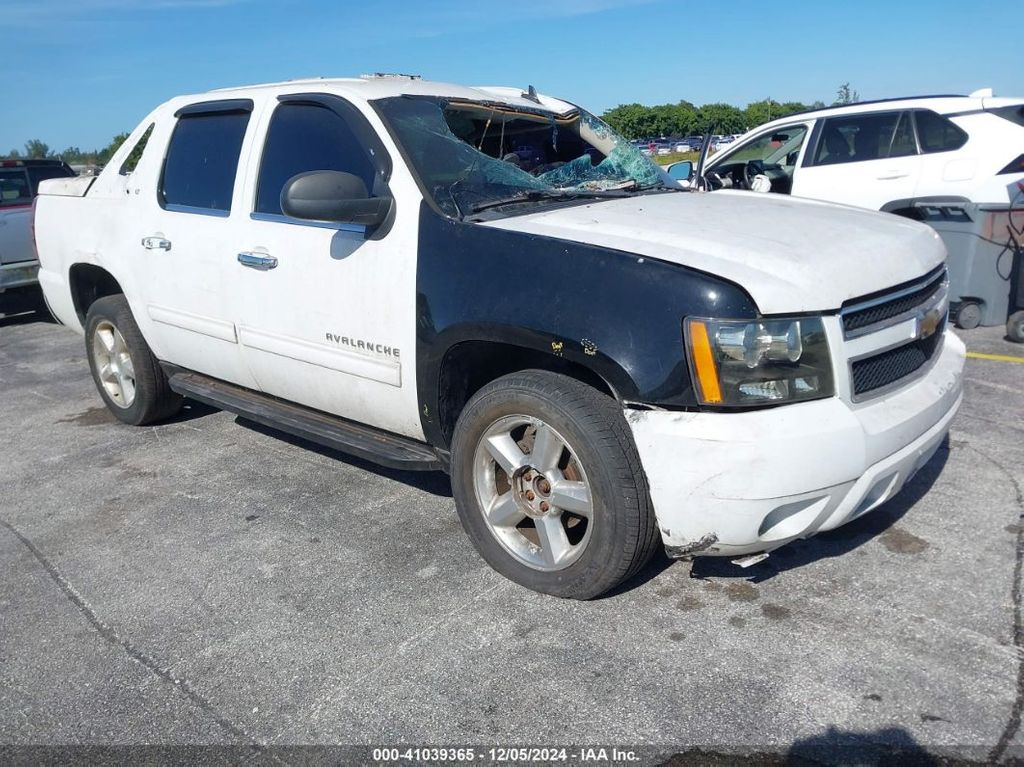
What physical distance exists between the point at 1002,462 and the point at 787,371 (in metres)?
2.20

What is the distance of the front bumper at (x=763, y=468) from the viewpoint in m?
2.59

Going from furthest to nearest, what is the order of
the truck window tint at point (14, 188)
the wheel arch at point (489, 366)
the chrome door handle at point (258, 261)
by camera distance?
the truck window tint at point (14, 188)
the chrome door handle at point (258, 261)
the wheel arch at point (489, 366)

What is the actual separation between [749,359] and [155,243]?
335 cm

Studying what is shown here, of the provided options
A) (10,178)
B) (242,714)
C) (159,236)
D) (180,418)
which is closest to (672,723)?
(242,714)

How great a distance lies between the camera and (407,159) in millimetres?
3480

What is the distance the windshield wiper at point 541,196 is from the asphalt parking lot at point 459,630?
1.40 m

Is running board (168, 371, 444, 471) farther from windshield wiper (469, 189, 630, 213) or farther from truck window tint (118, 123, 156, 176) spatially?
truck window tint (118, 123, 156, 176)

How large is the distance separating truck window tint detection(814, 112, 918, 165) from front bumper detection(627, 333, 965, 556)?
232 inches

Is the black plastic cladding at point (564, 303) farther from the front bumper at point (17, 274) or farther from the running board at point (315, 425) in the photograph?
the front bumper at point (17, 274)

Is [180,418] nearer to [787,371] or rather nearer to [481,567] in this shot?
[481,567]

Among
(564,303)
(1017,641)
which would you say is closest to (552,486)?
(564,303)

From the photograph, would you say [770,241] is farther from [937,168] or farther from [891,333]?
[937,168]

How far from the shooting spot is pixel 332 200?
331 cm

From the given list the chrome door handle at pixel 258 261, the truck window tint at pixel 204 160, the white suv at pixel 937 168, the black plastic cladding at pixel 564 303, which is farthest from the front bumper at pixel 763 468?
the white suv at pixel 937 168
